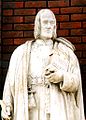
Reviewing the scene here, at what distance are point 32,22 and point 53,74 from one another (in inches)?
53.8

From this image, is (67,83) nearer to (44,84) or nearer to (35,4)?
(44,84)

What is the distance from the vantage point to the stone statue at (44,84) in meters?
7.64

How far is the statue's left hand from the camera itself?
300 inches

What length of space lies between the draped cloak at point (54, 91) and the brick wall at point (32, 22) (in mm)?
904

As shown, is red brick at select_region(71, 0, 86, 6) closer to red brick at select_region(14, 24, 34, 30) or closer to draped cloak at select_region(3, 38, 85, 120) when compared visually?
red brick at select_region(14, 24, 34, 30)

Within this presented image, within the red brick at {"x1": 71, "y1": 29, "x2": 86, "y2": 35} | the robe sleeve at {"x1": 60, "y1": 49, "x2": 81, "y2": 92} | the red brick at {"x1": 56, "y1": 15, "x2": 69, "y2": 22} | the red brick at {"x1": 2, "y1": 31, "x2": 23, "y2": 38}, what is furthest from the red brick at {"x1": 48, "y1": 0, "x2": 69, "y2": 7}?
the robe sleeve at {"x1": 60, "y1": 49, "x2": 81, "y2": 92}

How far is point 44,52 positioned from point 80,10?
3.83 ft

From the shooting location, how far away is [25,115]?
7.60m

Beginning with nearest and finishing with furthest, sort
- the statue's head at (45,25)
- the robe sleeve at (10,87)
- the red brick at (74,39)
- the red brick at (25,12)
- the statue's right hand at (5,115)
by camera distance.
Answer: the statue's right hand at (5,115)
the robe sleeve at (10,87)
the statue's head at (45,25)
the red brick at (74,39)
the red brick at (25,12)

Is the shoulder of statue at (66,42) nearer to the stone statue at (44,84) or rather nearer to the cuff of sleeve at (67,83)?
the stone statue at (44,84)

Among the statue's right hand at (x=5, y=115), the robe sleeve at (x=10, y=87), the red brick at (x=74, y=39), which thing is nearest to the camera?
the statue's right hand at (x=5, y=115)

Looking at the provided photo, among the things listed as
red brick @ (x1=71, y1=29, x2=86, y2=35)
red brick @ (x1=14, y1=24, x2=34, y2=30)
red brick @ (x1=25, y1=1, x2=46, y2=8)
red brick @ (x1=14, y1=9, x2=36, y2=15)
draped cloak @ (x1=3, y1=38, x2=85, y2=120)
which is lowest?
draped cloak @ (x1=3, y1=38, x2=85, y2=120)

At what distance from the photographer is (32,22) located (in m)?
8.85

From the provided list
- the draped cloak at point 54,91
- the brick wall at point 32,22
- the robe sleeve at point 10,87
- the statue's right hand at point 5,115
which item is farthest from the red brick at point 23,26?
the statue's right hand at point 5,115
